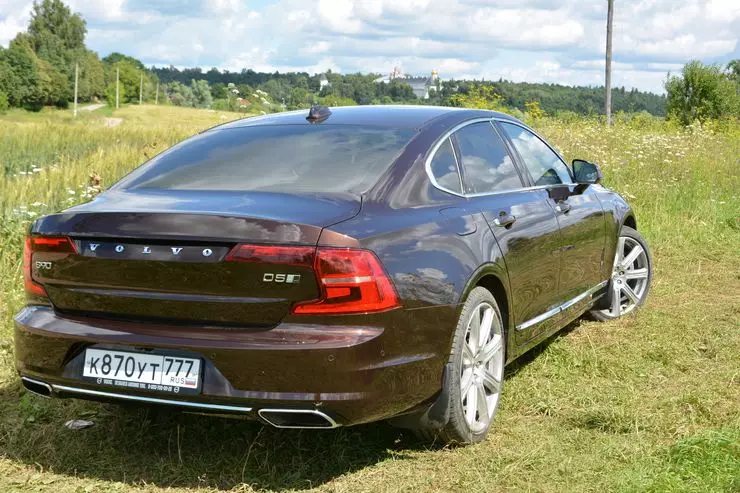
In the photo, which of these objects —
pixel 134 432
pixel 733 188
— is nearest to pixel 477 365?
pixel 134 432

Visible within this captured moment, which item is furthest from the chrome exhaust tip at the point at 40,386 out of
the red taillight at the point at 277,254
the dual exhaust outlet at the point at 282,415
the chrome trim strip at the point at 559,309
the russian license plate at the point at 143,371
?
the chrome trim strip at the point at 559,309

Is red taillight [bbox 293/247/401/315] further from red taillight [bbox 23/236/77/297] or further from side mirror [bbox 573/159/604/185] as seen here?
side mirror [bbox 573/159/604/185]

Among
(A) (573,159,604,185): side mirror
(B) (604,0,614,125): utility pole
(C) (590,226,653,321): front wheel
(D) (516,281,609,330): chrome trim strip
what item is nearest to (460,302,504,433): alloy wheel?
(D) (516,281,609,330): chrome trim strip

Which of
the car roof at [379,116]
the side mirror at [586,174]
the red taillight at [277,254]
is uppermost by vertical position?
the car roof at [379,116]

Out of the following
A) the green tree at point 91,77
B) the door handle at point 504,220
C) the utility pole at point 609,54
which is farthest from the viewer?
the green tree at point 91,77

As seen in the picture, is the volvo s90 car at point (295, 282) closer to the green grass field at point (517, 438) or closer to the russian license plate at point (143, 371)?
the russian license plate at point (143, 371)

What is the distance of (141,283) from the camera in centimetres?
346

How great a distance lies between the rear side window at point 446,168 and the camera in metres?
4.20

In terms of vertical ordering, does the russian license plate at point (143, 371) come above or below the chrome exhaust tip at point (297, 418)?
above

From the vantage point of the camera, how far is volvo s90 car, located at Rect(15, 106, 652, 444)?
10.9ft

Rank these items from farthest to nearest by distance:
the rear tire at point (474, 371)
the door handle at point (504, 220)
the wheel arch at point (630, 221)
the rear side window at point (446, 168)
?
the wheel arch at point (630, 221), the door handle at point (504, 220), the rear side window at point (446, 168), the rear tire at point (474, 371)

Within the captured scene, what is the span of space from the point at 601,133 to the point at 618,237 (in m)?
10.8

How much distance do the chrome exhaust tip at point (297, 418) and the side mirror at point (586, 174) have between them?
3.08m

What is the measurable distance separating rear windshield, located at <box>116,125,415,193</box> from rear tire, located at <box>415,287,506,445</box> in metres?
0.74
